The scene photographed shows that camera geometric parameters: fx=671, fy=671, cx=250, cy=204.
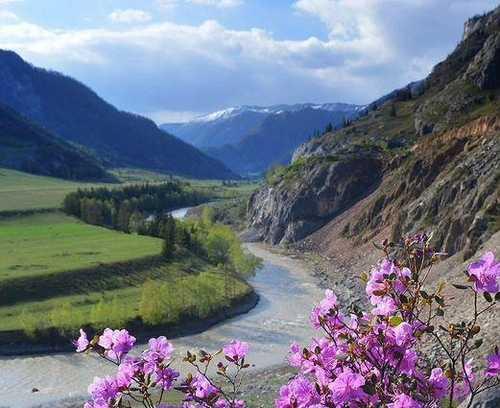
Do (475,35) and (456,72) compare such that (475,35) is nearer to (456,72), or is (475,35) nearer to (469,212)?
(456,72)

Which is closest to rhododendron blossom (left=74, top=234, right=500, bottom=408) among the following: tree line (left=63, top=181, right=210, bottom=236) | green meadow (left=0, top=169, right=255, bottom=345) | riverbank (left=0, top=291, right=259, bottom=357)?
riverbank (left=0, top=291, right=259, bottom=357)

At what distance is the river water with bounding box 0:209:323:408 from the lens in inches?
1719

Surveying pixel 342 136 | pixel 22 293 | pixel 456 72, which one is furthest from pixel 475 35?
pixel 22 293

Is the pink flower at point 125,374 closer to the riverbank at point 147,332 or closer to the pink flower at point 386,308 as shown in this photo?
the pink flower at point 386,308

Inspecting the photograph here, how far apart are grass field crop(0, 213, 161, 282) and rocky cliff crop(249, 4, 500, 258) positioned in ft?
110

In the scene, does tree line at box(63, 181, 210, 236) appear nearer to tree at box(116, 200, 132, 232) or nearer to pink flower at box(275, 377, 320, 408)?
tree at box(116, 200, 132, 232)

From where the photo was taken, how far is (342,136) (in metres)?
158

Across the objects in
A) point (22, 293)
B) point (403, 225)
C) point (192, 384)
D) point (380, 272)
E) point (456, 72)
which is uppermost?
point (456, 72)

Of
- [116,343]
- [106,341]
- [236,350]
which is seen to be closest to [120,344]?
[116,343]

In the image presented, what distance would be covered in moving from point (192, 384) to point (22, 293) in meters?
62.6

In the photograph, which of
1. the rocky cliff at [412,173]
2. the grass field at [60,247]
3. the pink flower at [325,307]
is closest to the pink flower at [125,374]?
the pink flower at [325,307]

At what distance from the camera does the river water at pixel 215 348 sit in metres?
43.7

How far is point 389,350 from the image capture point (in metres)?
6.14

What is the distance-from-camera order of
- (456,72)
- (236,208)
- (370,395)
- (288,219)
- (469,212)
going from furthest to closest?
1. (236,208)
2. (456,72)
3. (288,219)
4. (469,212)
5. (370,395)
